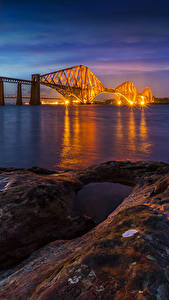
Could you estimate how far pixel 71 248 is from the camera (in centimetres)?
188

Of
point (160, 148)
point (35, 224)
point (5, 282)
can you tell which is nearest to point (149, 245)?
point (5, 282)

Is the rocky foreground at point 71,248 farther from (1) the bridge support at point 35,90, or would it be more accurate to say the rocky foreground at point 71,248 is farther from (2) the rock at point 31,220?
(1) the bridge support at point 35,90

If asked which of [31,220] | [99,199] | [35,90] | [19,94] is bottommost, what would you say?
[99,199]

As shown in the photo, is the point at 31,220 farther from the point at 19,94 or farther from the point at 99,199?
the point at 19,94

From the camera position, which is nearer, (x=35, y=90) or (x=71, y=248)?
(x=71, y=248)

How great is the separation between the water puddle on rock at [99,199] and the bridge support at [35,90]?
87.8 meters

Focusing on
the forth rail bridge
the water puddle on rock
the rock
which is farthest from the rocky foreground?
the forth rail bridge

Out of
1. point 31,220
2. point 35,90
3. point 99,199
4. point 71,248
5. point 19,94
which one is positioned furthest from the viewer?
point 35,90

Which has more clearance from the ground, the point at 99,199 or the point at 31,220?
the point at 31,220

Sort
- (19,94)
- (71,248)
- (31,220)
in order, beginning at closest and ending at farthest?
(71,248) < (31,220) < (19,94)

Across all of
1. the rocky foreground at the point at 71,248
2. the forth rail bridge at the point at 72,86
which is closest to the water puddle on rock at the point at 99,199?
the rocky foreground at the point at 71,248

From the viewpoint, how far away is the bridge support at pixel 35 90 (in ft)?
281

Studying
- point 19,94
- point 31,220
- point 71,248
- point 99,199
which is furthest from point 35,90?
point 71,248

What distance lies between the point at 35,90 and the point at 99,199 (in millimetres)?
89662
